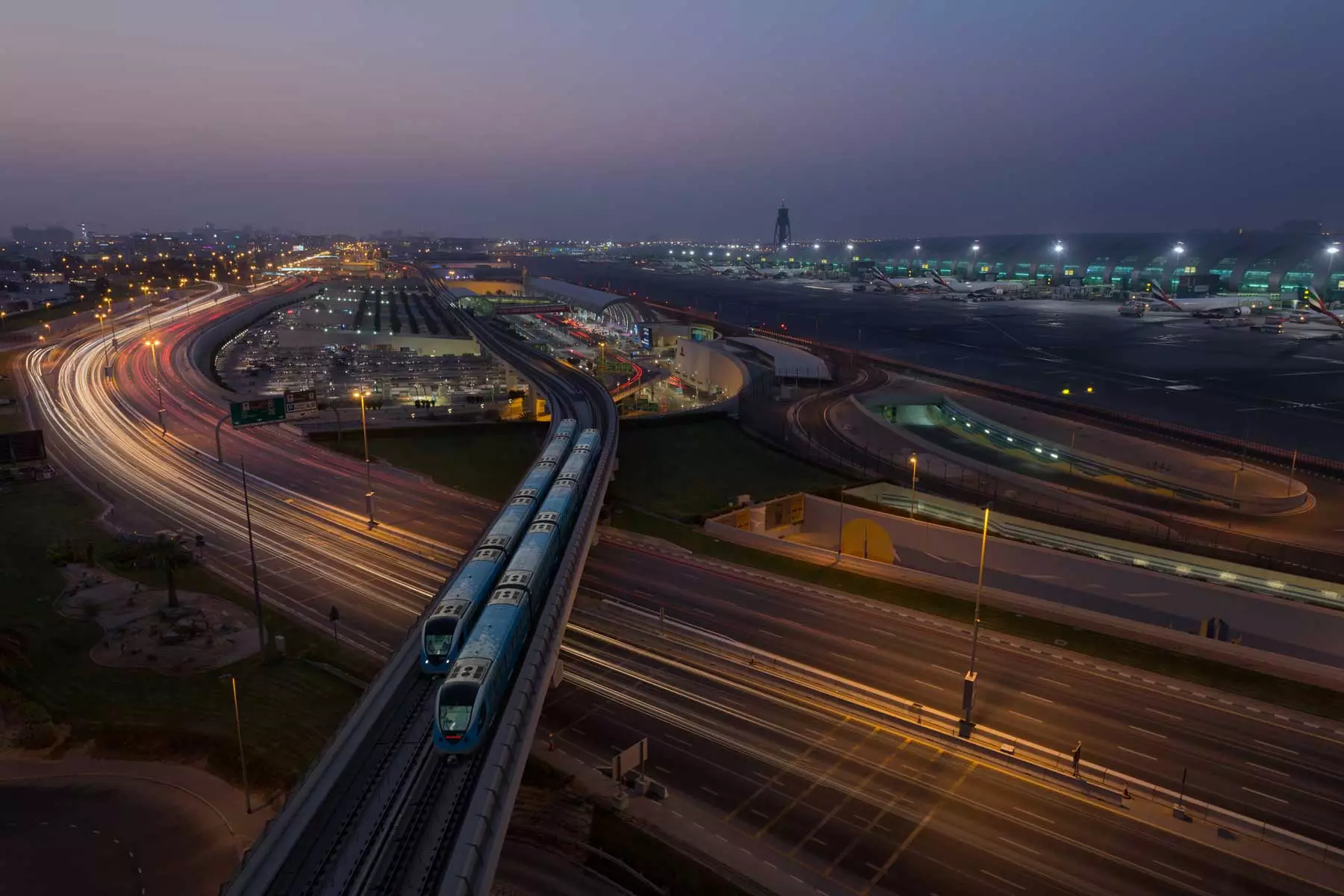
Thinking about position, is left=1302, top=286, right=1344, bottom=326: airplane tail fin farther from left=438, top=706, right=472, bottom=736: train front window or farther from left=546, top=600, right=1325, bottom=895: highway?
left=438, top=706, right=472, bottom=736: train front window

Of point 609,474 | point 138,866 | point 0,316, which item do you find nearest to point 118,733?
point 138,866

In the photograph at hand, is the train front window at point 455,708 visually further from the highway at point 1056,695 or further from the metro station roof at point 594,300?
the metro station roof at point 594,300

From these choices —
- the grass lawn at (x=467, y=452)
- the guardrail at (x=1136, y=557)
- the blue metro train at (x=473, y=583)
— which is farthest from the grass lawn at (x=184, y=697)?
the guardrail at (x=1136, y=557)

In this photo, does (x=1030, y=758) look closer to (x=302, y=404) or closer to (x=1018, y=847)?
(x=1018, y=847)

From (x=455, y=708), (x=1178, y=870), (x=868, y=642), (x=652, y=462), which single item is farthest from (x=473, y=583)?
(x=652, y=462)

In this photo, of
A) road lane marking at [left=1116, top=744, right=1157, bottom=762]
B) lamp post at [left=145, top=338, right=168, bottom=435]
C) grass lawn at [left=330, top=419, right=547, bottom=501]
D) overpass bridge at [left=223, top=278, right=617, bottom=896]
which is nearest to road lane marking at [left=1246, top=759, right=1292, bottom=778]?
road lane marking at [left=1116, top=744, right=1157, bottom=762]

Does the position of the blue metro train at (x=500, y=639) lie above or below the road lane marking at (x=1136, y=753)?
above
